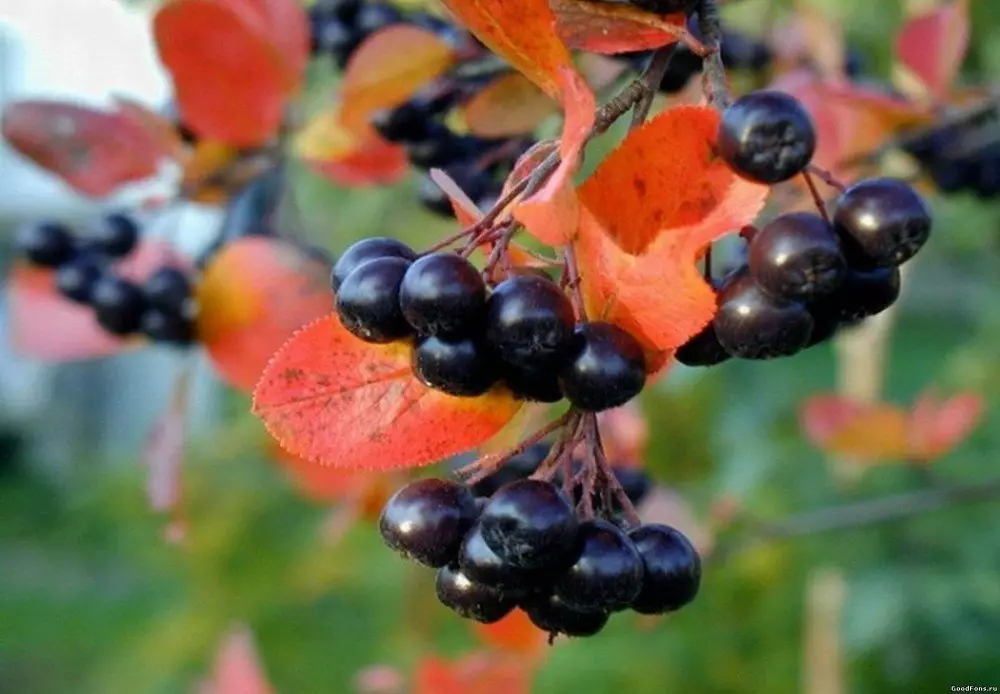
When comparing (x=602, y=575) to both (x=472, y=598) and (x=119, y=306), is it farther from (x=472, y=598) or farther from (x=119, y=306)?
(x=119, y=306)

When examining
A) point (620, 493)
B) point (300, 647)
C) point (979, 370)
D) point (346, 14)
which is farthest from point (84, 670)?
point (620, 493)

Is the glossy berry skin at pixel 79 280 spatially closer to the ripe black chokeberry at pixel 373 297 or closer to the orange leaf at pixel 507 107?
the orange leaf at pixel 507 107

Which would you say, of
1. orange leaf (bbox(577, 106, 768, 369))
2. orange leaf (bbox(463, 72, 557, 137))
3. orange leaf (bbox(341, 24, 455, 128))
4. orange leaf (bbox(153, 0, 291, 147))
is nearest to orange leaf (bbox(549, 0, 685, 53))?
orange leaf (bbox(577, 106, 768, 369))

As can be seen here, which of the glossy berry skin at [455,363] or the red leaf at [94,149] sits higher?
the glossy berry skin at [455,363]

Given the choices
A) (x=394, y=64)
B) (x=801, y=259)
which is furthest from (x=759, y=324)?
(x=394, y=64)

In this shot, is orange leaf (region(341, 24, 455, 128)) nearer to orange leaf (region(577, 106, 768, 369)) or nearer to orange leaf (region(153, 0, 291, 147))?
orange leaf (region(153, 0, 291, 147))

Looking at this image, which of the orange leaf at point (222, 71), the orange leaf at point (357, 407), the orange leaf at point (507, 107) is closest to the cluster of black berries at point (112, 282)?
the orange leaf at point (222, 71)
